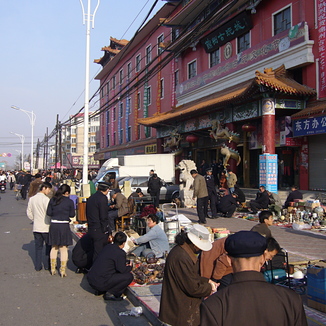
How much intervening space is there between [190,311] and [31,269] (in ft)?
16.0

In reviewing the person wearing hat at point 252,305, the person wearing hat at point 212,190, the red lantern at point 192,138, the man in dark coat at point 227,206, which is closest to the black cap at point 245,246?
the person wearing hat at point 252,305

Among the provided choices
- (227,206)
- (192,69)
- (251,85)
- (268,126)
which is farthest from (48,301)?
(192,69)

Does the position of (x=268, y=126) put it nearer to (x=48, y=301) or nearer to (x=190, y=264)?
(x=48, y=301)

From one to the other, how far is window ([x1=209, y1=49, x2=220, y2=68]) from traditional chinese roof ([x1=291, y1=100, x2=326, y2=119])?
8017 millimetres

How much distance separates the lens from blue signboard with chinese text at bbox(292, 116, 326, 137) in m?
14.8

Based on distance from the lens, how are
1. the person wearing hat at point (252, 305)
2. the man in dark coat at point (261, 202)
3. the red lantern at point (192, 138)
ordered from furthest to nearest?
1. the red lantern at point (192, 138)
2. the man in dark coat at point (261, 202)
3. the person wearing hat at point (252, 305)

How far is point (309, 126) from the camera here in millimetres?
15492

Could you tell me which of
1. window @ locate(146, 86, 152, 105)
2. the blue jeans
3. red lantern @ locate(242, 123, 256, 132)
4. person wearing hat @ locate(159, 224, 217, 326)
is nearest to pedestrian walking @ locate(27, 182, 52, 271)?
the blue jeans

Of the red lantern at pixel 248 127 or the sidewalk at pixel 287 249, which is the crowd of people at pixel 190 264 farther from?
the red lantern at pixel 248 127

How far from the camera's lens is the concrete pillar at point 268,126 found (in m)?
16.0

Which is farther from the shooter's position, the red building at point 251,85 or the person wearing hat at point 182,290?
the red building at point 251,85

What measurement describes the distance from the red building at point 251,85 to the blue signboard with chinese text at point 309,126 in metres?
0.04

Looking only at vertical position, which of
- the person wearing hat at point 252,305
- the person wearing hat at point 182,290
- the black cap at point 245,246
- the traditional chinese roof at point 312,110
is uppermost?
the traditional chinese roof at point 312,110

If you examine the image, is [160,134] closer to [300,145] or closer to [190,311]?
[300,145]
